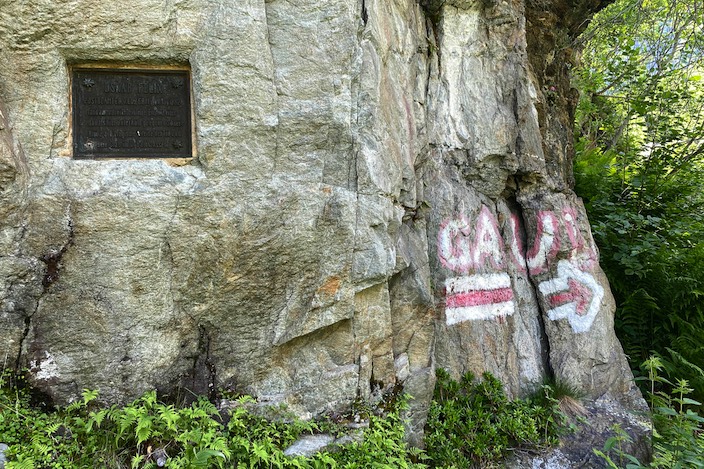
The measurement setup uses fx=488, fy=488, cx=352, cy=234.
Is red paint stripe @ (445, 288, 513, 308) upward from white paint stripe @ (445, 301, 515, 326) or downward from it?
upward

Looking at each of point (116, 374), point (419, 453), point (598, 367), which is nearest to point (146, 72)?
point (116, 374)

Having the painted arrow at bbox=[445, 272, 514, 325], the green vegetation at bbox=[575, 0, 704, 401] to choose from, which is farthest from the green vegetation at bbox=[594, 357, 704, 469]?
the painted arrow at bbox=[445, 272, 514, 325]

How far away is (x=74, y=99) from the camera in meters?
3.05

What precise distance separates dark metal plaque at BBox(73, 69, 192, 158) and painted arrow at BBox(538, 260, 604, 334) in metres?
4.04

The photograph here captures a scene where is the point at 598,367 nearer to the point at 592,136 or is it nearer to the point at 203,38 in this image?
the point at 203,38

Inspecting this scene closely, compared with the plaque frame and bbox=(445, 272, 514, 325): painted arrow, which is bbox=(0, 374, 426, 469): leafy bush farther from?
bbox=(445, 272, 514, 325): painted arrow

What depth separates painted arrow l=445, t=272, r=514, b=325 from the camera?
15.4 ft

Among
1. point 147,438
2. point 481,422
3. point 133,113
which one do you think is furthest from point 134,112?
point 481,422

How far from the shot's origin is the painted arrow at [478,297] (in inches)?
185

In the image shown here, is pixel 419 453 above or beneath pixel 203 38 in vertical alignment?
beneath

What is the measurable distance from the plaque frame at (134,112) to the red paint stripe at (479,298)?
2.80 metres

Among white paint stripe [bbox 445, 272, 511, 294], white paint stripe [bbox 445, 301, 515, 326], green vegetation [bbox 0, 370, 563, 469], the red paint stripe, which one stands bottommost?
green vegetation [bbox 0, 370, 563, 469]

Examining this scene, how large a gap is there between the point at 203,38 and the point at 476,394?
12.2 feet

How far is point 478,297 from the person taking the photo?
483 centimetres
